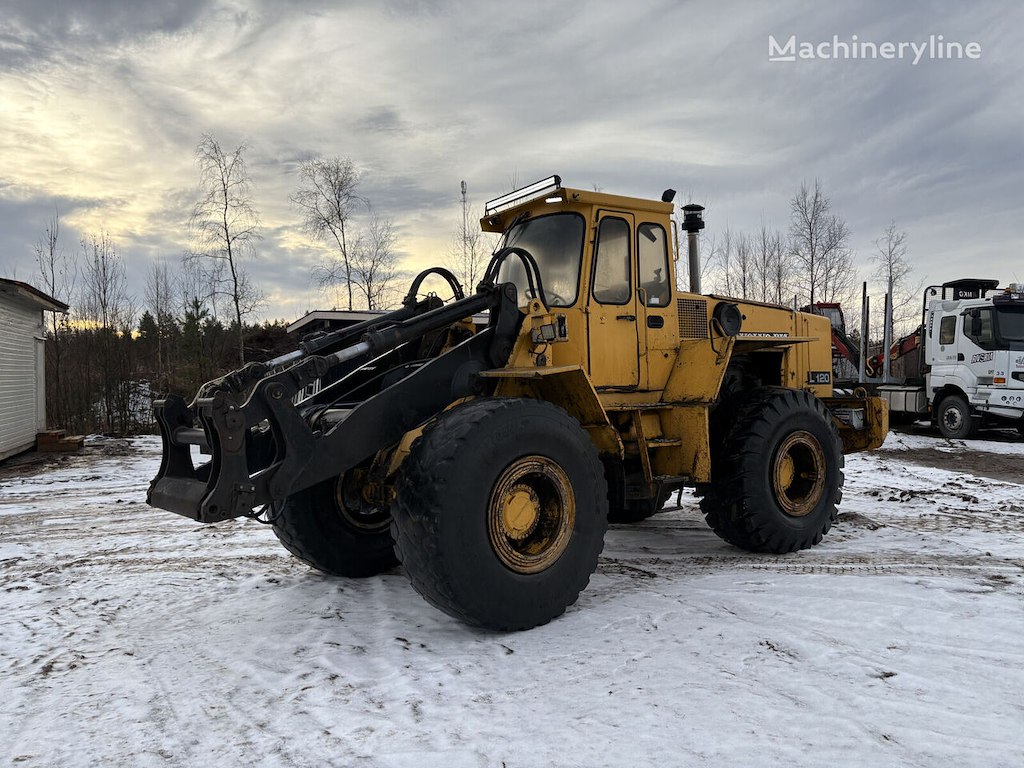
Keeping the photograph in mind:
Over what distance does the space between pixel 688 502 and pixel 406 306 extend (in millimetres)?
4885

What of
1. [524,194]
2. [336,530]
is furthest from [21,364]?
[524,194]

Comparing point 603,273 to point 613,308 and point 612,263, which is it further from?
point 613,308

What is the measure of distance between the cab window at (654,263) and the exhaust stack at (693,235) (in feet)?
1.93

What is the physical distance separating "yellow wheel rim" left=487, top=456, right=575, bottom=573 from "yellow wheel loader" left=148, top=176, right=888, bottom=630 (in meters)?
0.01

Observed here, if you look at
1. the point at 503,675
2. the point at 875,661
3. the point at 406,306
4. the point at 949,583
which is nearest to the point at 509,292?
the point at 406,306

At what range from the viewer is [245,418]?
390cm

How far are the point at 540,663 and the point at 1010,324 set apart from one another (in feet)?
52.7

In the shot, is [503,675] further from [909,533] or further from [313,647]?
[909,533]

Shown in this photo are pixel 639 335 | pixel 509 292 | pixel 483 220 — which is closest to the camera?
pixel 509 292

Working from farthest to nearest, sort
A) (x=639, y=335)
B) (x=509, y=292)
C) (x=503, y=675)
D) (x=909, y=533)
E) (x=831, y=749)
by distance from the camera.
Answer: (x=909, y=533) < (x=639, y=335) < (x=509, y=292) < (x=503, y=675) < (x=831, y=749)

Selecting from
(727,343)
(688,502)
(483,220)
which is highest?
(483,220)

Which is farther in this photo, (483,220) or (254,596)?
(483,220)

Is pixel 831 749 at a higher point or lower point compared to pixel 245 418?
lower

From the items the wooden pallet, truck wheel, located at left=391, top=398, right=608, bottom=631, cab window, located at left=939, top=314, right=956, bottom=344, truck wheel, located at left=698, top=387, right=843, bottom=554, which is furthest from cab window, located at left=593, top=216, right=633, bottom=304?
the wooden pallet
